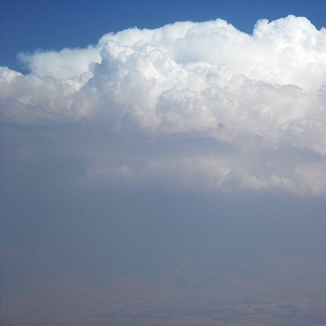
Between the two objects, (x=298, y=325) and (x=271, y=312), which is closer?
(x=298, y=325)

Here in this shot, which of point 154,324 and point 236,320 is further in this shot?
point 236,320

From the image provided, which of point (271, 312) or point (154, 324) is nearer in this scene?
point (154, 324)

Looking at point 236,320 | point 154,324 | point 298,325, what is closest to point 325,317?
point 298,325

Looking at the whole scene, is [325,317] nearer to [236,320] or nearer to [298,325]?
[298,325]

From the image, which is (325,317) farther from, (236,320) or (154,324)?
(154,324)

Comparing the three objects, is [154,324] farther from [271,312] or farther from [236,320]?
[271,312]

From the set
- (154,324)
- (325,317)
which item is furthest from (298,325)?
(154,324)

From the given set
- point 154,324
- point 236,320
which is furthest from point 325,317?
point 154,324

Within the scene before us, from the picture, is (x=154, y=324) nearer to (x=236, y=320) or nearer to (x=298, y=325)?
(x=236, y=320)
